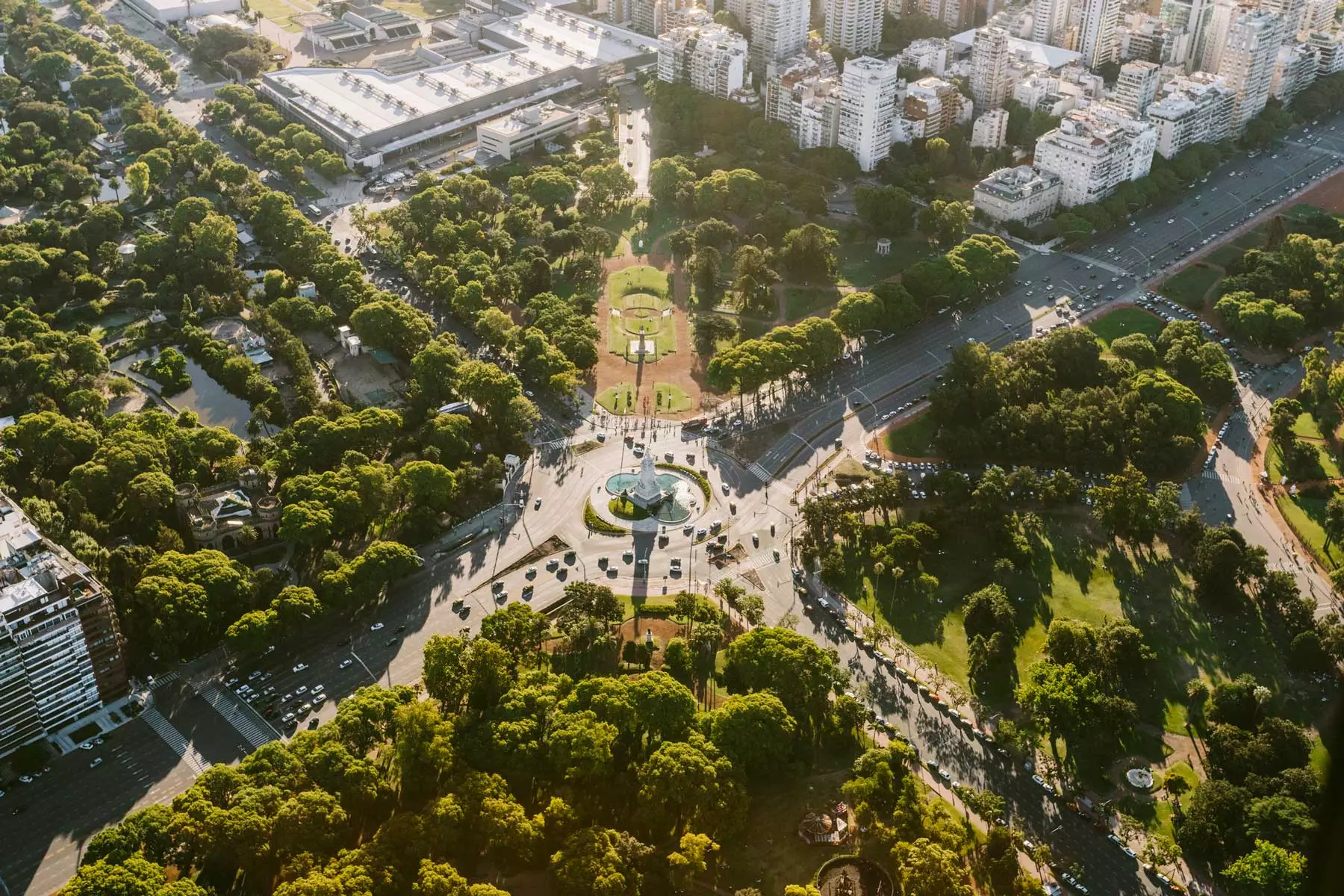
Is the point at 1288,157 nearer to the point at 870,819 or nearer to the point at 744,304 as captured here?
the point at 744,304

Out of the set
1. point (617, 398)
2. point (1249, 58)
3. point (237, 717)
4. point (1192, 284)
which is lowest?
point (1192, 284)

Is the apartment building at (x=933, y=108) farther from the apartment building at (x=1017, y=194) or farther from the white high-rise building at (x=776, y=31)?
the white high-rise building at (x=776, y=31)

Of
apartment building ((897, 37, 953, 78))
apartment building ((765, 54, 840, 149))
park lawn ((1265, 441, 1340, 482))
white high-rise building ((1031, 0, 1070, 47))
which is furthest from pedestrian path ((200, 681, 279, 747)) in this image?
white high-rise building ((1031, 0, 1070, 47))

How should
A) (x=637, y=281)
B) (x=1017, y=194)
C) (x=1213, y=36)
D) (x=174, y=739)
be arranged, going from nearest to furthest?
(x=174, y=739), (x=637, y=281), (x=1017, y=194), (x=1213, y=36)

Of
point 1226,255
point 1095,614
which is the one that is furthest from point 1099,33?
point 1095,614

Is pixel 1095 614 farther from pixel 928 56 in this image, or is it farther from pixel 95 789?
pixel 928 56

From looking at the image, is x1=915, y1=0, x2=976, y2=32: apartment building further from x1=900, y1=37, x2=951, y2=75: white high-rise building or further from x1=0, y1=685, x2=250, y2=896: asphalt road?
x1=0, y1=685, x2=250, y2=896: asphalt road
